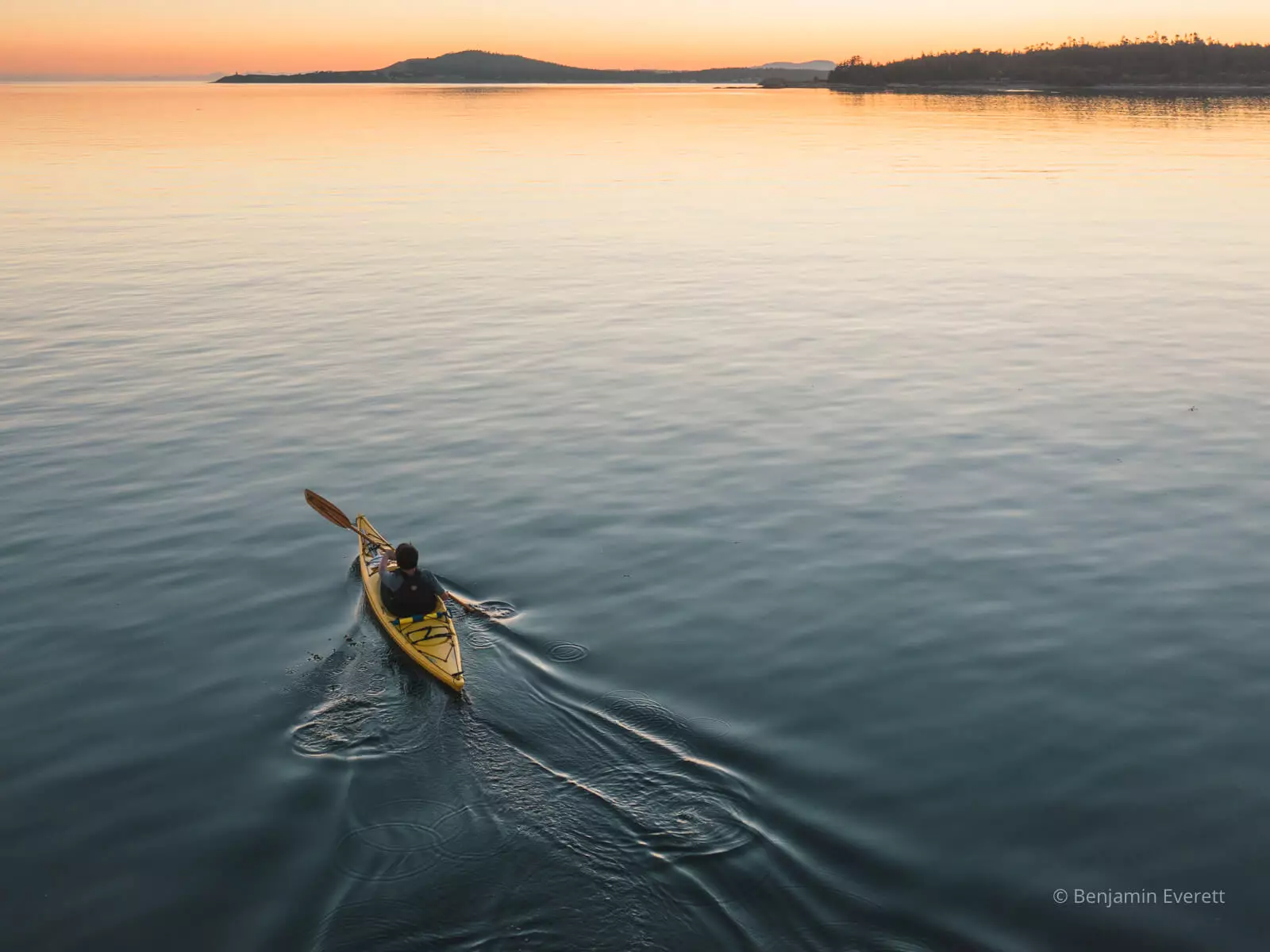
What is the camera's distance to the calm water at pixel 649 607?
34.3 feet

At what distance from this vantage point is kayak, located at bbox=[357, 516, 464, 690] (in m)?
13.9

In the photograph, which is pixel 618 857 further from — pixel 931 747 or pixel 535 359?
pixel 535 359

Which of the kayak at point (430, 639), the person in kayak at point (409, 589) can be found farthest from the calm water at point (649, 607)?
the person in kayak at point (409, 589)

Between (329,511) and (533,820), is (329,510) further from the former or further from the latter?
(533,820)

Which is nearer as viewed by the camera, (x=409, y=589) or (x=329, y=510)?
(x=409, y=589)

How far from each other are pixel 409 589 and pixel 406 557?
43 centimetres

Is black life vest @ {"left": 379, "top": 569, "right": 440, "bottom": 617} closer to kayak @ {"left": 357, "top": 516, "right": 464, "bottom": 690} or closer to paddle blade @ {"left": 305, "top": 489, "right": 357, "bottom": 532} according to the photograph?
kayak @ {"left": 357, "top": 516, "right": 464, "bottom": 690}

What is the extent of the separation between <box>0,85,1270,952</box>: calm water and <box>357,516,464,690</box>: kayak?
0.33 m

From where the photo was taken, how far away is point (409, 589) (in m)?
15.0

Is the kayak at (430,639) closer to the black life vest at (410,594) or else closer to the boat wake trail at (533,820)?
the black life vest at (410,594)

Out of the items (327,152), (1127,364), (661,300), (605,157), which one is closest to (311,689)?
(1127,364)

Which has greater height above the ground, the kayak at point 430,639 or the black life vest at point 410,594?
the black life vest at point 410,594

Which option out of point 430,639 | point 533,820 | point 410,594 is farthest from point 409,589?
point 533,820

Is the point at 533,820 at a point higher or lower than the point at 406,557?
lower
